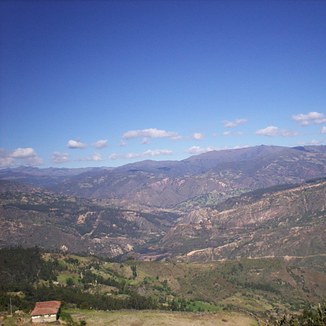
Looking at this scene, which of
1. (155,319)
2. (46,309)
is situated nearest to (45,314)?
(46,309)

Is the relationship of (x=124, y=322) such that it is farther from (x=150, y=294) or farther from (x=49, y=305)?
(x=150, y=294)

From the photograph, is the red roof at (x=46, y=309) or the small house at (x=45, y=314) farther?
the red roof at (x=46, y=309)

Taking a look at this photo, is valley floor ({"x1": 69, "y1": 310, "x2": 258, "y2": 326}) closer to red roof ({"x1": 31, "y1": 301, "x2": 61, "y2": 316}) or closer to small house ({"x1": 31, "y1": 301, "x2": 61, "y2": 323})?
red roof ({"x1": 31, "y1": 301, "x2": 61, "y2": 316})

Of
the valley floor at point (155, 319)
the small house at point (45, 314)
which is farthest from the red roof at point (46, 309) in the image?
the valley floor at point (155, 319)

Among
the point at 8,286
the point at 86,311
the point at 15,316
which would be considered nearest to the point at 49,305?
the point at 15,316

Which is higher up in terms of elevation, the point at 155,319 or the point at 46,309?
the point at 46,309

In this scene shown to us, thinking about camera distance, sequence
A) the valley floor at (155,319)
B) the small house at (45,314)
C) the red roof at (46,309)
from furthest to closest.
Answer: the valley floor at (155,319), the red roof at (46,309), the small house at (45,314)

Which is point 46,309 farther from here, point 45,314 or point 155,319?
point 155,319

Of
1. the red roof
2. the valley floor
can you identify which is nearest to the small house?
the red roof

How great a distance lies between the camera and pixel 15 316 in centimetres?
10644

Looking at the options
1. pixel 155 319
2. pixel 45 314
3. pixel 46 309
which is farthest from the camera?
pixel 155 319

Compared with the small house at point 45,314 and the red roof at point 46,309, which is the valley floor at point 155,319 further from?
the small house at point 45,314

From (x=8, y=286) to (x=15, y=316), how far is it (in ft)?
175

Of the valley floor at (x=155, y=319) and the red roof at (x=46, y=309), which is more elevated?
the red roof at (x=46, y=309)
